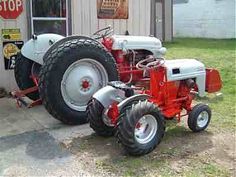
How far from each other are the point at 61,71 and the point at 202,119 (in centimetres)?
190

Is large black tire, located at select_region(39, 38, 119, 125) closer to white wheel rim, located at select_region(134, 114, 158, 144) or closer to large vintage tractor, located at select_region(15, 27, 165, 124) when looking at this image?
large vintage tractor, located at select_region(15, 27, 165, 124)

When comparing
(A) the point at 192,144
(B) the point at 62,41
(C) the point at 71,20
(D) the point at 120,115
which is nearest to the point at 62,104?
(B) the point at 62,41

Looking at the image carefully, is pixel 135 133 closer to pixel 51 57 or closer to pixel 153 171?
pixel 153 171

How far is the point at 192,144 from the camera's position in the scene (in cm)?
448

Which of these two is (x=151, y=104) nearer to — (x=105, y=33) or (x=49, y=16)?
(x=105, y=33)

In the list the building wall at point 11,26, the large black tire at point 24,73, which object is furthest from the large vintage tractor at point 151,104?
the building wall at point 11,26

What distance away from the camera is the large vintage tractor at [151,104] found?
4.00m

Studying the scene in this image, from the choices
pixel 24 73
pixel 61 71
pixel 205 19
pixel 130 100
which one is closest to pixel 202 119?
pixel 130 100

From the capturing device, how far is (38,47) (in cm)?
598

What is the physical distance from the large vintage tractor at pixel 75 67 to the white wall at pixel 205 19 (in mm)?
15520

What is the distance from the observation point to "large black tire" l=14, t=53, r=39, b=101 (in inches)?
243

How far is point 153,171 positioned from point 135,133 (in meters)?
0.49

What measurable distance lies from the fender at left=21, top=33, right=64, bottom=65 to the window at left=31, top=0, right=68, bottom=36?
1146 mm

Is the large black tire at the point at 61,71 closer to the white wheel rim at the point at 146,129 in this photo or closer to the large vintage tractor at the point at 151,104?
the large vintage tractor at the point at 151,104
